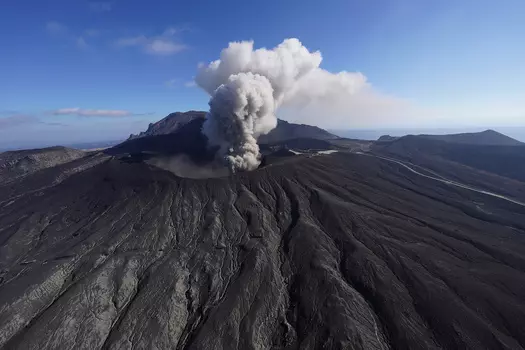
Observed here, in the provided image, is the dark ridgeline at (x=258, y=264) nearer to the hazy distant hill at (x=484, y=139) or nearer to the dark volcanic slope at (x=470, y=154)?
the dark volcanic slope at (x=470, y=154)

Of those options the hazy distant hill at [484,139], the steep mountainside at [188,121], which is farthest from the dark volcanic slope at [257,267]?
the steep mountainside at [188,121]

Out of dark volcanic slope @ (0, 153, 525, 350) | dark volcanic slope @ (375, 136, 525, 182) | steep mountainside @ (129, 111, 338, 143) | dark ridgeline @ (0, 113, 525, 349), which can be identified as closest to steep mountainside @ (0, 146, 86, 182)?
dark volcanic slope @ (0, 153, 525, 350)

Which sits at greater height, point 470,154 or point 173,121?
point 173,121

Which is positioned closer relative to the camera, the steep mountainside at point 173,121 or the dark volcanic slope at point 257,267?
the dark volcanic slope at point 257,267

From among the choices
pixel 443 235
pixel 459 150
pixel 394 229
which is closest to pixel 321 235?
pixel 394 229

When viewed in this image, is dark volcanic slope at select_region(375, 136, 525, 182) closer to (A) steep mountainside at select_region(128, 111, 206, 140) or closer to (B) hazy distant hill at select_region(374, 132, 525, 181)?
(B) hazy distant hill at select_region(374, 132, 525, 181)

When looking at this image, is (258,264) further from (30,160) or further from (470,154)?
(470,154)

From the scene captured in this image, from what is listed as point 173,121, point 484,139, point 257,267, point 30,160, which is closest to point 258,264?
point 257,267
